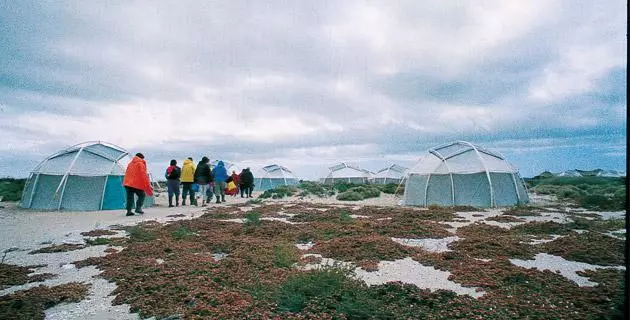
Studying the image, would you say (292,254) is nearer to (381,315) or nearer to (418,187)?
(381,315)

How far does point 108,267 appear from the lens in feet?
26.1

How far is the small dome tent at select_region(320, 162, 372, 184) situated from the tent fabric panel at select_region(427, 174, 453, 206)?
1348 inches

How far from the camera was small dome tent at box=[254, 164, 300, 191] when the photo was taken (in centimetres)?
5122

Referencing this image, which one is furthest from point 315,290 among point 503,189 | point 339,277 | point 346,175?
point 346,175

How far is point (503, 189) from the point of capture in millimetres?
20859

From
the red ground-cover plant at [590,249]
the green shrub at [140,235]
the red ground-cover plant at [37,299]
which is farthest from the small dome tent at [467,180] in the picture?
the red ground-cover plant at [37,299]

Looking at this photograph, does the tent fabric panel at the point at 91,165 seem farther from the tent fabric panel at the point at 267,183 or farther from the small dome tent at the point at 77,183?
the tent fabric panel at the point at 267,183

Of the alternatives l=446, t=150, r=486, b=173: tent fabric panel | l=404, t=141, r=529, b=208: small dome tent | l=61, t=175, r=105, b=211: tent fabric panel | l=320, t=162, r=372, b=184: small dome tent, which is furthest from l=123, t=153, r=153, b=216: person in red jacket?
l=320, t=162, r=372, b=184: small dome tent

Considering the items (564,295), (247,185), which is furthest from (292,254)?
(247,185)

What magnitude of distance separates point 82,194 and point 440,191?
62.7 ft

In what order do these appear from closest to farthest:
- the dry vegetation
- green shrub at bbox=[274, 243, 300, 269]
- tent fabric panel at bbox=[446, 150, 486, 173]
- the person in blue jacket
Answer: the dry vegetation
green shrub at bbox=[274, 243, 300, 269]
tent fabric panel at bbox=[446, 150, 486, 173]
the person in blue jacket

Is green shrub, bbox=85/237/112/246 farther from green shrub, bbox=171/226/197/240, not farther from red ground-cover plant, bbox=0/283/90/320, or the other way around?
red ground-cover plant, bbox=0/283/90/320

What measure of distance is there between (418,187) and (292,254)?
15.1 metres

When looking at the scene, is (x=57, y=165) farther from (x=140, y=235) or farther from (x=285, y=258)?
(x=285, y=258)
